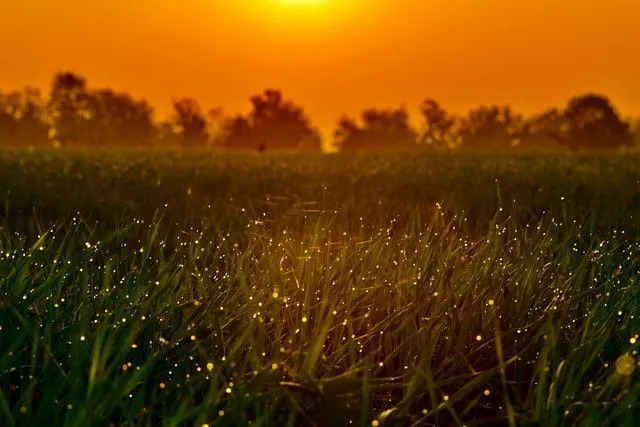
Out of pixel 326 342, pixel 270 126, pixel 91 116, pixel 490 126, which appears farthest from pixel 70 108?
pixel 326 342

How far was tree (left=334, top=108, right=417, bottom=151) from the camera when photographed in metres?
116

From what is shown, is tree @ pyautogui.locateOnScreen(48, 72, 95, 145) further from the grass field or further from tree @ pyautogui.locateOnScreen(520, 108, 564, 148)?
the grass field

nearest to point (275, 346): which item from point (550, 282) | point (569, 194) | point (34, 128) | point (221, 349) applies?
point (221, 349)

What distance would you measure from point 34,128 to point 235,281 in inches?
4401

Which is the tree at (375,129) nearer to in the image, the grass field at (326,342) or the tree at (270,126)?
the tree at (270,126)

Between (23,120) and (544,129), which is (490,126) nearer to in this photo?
(544,129)

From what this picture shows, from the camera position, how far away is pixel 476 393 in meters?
3.51

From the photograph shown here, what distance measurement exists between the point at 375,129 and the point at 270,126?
19.7 meters

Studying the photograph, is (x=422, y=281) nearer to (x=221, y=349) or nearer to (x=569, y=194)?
(x=221, y=349)

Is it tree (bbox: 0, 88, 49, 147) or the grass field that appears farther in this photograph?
tree (bbox: 0, 88, 49, 147)

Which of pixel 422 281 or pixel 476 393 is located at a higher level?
pixel 422 281

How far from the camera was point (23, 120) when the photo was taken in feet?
367

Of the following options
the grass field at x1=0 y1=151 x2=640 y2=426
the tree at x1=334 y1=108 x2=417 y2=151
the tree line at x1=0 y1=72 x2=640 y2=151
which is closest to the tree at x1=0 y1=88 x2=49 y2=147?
the tree line at x1=0 y1=72 x2=640 y2=151

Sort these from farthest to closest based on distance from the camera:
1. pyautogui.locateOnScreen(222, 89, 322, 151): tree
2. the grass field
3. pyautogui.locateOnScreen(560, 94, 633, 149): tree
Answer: pyautogui.locateOnScreen(222, 89, 322, 151): tree → pyautogui.locateOnScreen(560, 94, 633, 149): tree → the grass field
